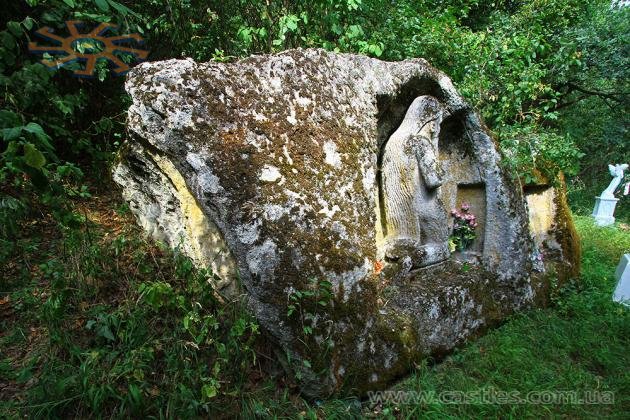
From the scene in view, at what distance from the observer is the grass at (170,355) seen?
2252 millimetres

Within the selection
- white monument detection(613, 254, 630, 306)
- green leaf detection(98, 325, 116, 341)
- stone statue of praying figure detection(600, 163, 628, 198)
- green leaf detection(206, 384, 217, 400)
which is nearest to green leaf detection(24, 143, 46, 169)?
green leaf detection(206, 384, 217, 400)

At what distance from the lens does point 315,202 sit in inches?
105

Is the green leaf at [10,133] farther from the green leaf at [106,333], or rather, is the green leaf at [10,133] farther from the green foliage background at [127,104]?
the green leaf at [106,333]

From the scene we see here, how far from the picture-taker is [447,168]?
438 cm

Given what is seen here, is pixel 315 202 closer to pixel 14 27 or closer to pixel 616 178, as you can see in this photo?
pixel 14 27

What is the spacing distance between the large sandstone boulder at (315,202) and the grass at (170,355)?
0.58 feet

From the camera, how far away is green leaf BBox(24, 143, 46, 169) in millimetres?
1219

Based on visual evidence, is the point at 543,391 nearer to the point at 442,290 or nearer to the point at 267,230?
the point at 442,290

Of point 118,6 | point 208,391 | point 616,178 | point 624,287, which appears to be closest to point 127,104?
point 118,6

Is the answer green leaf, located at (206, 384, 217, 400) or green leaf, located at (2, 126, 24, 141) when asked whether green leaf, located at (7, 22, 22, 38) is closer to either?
green leaf, located at (2, 126, 24, 141)

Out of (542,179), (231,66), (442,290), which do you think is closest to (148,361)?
(231,66)

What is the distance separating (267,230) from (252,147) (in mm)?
536

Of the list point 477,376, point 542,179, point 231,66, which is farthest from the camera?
point 542,179

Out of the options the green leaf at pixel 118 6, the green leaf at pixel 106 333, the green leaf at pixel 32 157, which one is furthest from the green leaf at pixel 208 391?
the green leaf at pixel 118 6
